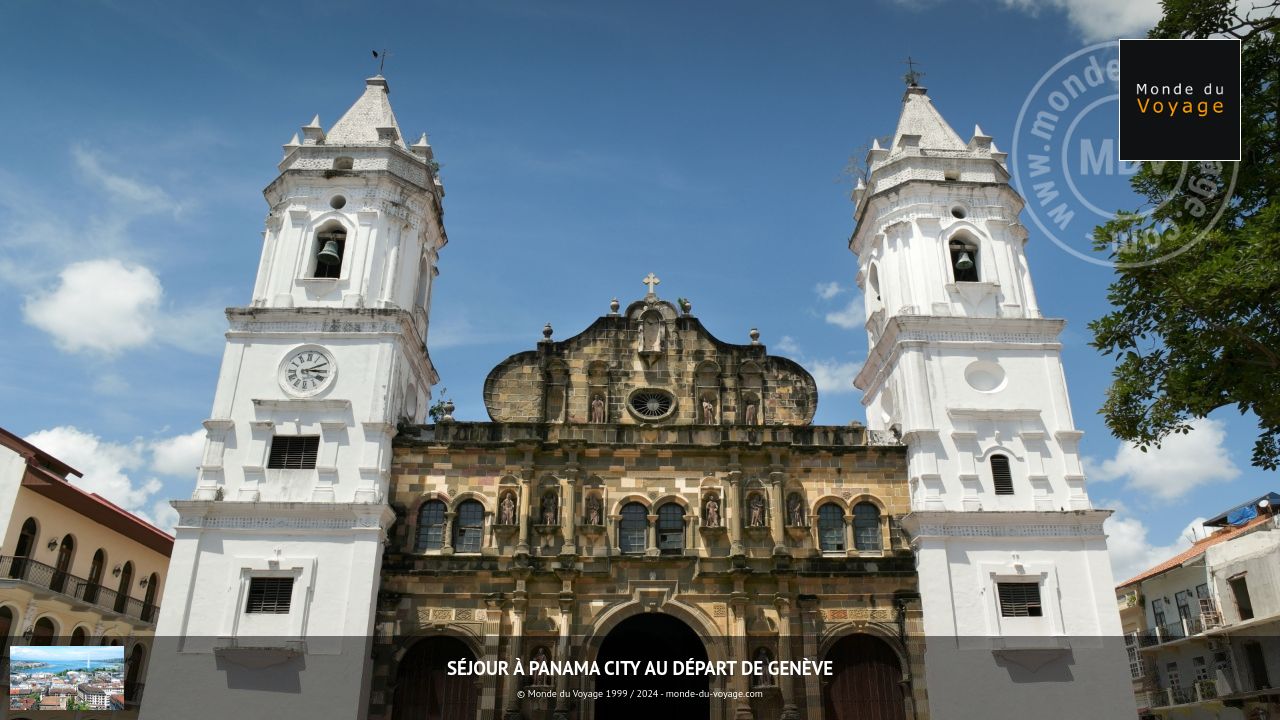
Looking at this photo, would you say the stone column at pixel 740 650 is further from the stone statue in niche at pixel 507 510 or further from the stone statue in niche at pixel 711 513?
the stone statue in niche at pixel 507 510

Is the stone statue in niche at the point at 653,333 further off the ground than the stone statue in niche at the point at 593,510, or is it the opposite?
the stone statue in niche at the point at 653,333

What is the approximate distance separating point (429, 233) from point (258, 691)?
13968 mm

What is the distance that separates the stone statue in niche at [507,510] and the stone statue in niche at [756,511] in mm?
6130

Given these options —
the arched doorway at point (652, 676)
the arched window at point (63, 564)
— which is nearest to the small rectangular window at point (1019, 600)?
the arched doorway at point (652, 676)

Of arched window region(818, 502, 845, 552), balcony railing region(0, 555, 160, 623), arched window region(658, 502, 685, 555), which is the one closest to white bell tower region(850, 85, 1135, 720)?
arched window region(818, 502, 845, 552)

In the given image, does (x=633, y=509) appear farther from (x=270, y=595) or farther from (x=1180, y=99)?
(x=1180, y=99)

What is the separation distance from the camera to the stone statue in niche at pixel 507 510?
25.1 meters

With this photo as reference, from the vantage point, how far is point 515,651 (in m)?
23.5

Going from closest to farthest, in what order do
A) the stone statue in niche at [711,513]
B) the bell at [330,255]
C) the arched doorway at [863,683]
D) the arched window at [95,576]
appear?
the arched doorway at [863,683], the stone statue in niche at [711,513], the bell at [330,255], the arched window at [95,576]

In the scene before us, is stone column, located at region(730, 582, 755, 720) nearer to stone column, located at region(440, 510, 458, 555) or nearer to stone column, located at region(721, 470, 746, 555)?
stone column, located at region(721, 470, 746, 555)

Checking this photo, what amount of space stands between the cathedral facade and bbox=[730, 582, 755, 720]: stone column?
3.2 inches

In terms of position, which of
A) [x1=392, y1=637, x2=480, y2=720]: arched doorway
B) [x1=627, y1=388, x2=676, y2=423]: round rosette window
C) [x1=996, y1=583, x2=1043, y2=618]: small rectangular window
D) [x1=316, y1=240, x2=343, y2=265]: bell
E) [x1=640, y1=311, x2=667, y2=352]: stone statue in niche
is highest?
[x1=316, y1=240, x2=343, y2=265]: bell

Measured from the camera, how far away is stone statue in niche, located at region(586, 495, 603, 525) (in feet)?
83.2

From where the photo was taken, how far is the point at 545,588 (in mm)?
24391
